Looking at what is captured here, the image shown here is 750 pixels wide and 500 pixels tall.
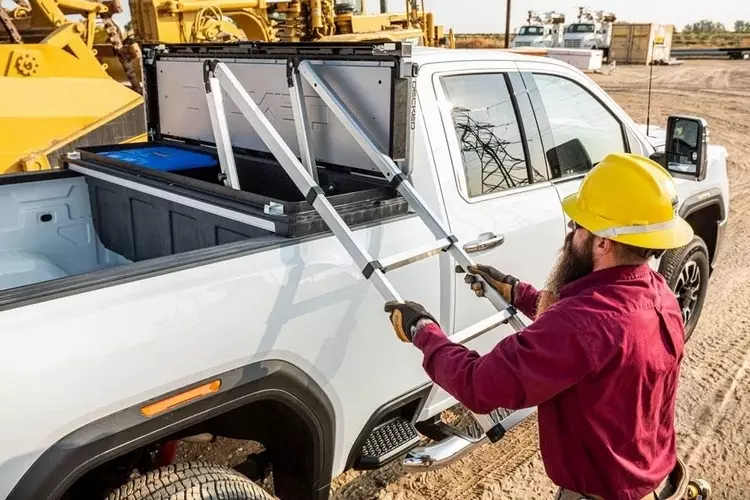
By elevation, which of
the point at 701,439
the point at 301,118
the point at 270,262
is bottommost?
the point at 701,439

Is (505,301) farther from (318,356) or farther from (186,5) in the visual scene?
(186,5)

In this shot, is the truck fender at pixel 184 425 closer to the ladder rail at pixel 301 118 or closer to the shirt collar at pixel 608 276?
the shirt collar at pixel 608 276

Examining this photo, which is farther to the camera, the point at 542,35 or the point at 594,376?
the point at 542,35

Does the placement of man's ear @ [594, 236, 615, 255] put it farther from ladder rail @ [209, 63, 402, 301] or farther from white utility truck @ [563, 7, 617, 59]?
white utility truck @ [563, 7, 617, 59]

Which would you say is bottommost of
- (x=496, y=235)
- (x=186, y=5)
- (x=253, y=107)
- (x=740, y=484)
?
(x=740, y=484)

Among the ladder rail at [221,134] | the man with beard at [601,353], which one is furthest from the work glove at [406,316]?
the ladder rail at [221,134]

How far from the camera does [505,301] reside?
2.70 metres

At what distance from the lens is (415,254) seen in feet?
8.62

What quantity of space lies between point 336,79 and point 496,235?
1.00 meters

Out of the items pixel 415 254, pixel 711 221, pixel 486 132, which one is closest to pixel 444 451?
pixel 415 254

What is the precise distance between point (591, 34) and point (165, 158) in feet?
139

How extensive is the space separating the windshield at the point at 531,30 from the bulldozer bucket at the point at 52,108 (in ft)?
127

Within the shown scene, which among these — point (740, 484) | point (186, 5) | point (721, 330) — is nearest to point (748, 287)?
point (721, 330)

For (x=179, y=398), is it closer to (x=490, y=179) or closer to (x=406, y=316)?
(x=406, y=316)
